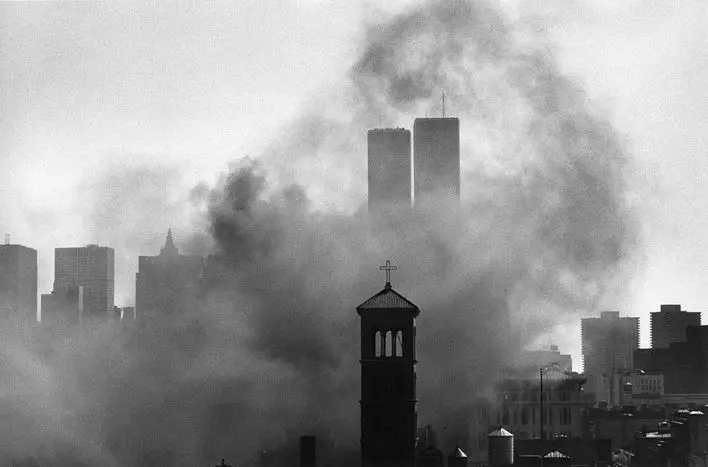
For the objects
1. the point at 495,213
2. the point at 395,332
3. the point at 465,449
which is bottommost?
the point at 465,449

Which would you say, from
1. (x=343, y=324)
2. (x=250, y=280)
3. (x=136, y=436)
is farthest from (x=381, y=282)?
(x=136, y=436)

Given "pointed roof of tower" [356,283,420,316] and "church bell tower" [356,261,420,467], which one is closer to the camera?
"church bell tower" [356,261,420,467]

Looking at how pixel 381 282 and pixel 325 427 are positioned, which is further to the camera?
pixel 381 282

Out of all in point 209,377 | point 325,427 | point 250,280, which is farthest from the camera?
point 250,280

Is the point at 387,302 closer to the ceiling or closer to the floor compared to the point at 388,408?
closer to the ceiling

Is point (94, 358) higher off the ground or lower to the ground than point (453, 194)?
lower

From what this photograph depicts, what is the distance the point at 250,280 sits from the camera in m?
175

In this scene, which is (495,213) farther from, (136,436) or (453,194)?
(136,436)

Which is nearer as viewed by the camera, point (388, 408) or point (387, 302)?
point (388, 408)

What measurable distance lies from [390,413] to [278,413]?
46449mm

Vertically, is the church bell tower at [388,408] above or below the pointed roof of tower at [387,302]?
below

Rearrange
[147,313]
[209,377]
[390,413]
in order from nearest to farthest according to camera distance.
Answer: [390,413] < [209,377] < [147,313]

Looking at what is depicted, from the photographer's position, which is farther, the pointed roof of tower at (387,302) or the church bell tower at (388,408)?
the pointed roof of tower at (387,302)

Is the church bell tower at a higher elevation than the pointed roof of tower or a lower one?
lower
